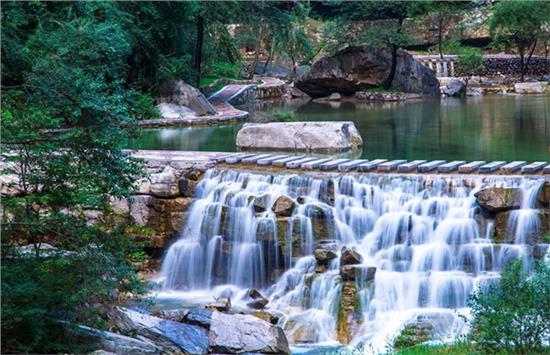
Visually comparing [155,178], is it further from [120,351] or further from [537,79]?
[537,79]

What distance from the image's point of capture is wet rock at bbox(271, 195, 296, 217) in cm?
1541

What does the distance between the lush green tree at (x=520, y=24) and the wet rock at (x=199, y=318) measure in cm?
3789

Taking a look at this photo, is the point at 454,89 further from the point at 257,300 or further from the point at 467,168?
the point at 257,300

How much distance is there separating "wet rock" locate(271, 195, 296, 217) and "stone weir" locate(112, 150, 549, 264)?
1.13 metres

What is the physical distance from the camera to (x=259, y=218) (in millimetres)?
15570

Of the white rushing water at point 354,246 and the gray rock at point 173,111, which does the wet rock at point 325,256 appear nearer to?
the white rushing water at point 354,246

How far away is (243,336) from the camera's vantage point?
11477 mm

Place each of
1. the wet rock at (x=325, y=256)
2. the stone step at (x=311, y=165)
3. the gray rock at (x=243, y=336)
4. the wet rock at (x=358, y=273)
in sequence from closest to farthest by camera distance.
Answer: the gray rock at (x=243, y=336)
the wet rock at (x=358, y=273)
the wet rock at (x=325, y=256)
the stone step at (x=311, y=165)

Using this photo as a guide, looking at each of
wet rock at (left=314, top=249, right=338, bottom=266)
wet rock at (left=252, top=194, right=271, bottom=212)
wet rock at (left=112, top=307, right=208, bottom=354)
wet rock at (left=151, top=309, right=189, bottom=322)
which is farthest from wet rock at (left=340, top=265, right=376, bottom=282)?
wet rock at (left=112, top=307, right=208, bottom=354)

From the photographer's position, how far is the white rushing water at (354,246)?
1362 centimetres

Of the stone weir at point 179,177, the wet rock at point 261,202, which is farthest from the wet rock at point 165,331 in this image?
the stone weir at point 179,177

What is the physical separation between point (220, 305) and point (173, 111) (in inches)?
622

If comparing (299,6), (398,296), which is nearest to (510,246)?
(398,296)

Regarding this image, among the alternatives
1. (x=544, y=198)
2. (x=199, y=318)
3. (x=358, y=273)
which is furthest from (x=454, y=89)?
(x=199, y=318)
